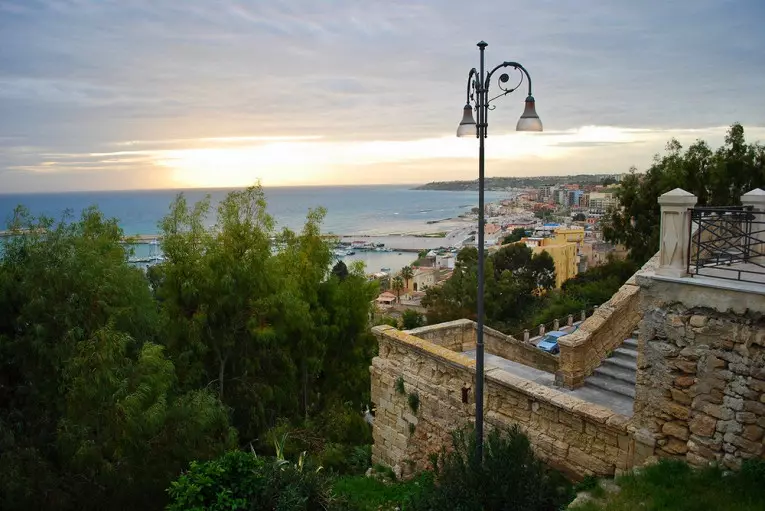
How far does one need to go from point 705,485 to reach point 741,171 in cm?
1422

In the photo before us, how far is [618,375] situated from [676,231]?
3.08m

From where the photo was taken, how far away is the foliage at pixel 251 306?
11.2 m

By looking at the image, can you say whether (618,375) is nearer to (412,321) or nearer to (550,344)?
(550,344)

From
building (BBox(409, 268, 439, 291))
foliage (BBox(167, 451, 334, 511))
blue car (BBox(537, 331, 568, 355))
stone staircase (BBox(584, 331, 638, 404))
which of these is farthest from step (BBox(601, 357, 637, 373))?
building (BBox(409, 268, 439, 291))

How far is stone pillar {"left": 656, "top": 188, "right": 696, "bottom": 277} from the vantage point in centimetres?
494

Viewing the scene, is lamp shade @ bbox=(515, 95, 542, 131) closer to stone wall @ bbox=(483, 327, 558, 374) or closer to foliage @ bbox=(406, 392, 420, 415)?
foliage @ bbox=(406, 392, 420, 415)

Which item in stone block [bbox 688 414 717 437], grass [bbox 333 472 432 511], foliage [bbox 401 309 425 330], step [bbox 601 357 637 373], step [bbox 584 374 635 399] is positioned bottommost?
foliage [bbox 401 309 425 330]

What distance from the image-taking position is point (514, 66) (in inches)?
227

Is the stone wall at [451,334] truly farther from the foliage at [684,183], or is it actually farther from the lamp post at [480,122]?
the foliage at [684,183]

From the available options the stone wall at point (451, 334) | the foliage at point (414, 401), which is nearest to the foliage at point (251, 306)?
the stone wall at point (451, 334)

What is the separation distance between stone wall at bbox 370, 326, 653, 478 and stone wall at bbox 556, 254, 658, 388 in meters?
1.08

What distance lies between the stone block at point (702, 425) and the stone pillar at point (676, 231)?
136cm

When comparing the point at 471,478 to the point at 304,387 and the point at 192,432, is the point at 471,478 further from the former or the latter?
the point at 304,387

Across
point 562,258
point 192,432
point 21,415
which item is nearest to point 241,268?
point 192,432
